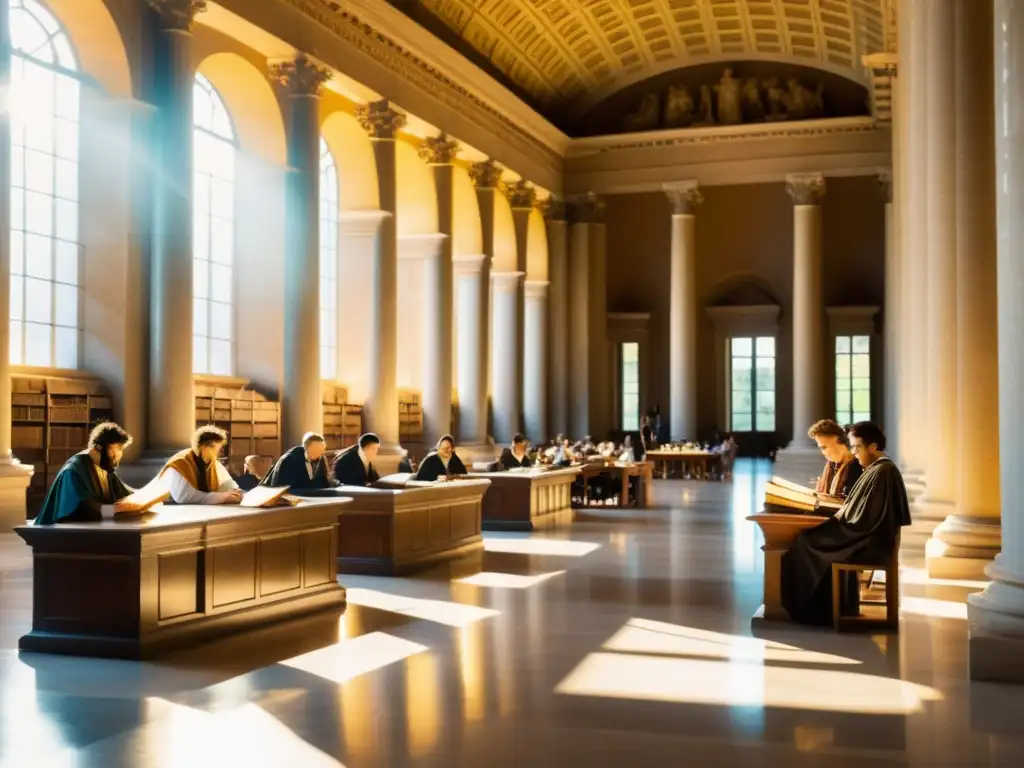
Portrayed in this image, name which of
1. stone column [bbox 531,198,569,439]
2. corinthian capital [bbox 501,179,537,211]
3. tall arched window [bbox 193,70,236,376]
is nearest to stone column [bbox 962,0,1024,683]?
tall arched window [bbox 193,70,236,376]

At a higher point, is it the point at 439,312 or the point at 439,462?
the point at 439,312

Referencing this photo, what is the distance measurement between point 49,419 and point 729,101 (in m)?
23.3

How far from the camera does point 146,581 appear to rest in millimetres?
7891

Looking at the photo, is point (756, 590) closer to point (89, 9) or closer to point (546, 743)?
point (546, 743)

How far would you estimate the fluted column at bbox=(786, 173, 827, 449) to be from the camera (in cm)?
3284

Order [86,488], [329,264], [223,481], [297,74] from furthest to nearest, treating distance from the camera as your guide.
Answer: [329,264]
[297,74]
[223,481]
[86,488]

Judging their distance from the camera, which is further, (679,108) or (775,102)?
(679,108)

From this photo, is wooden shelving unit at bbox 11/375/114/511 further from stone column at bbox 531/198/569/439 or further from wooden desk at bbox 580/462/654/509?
stone column at bbox 531/198/569/439

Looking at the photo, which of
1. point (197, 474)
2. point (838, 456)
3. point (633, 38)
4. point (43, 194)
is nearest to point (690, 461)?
point (633, 38)

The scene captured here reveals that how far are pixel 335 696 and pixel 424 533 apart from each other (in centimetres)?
638

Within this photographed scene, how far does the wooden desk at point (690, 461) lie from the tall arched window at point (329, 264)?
8.19 m

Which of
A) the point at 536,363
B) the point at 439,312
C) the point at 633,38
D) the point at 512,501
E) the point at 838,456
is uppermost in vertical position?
the point at 633,38

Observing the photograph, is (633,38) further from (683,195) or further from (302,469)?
(302,469)

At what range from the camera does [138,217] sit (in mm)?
17453
